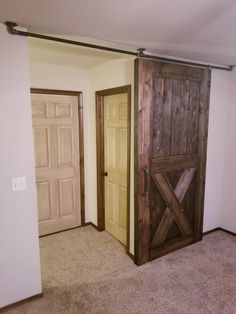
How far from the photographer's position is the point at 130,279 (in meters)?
2.55

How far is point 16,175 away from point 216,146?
2.58 m

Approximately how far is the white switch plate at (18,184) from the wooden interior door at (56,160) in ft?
4.19

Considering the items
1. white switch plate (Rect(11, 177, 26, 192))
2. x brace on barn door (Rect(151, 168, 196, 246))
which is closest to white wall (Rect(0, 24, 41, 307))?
white switch plate (Rect(11, 177, 26, 192))

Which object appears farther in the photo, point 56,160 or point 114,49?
point 56,160

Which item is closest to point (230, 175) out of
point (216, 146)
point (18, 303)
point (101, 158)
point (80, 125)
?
point (216, 146)

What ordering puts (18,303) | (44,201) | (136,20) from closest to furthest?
(136,20)
(18,303)
(44,201)

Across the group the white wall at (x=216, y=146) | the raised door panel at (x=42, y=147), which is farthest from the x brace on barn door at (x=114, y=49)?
the raised door panel at (x=42, y=147)

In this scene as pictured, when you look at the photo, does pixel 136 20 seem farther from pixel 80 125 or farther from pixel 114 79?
pixel 80 125

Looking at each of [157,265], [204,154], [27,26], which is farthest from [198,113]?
[27,26]

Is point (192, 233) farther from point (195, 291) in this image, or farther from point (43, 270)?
point (43, 270)

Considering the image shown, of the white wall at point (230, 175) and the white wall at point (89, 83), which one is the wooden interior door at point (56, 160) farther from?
the white wall at point (230, 175)

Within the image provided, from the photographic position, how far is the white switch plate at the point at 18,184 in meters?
2.01

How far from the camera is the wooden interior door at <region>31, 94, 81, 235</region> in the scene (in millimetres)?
3275

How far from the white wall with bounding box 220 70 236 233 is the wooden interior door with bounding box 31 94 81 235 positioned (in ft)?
6.99
